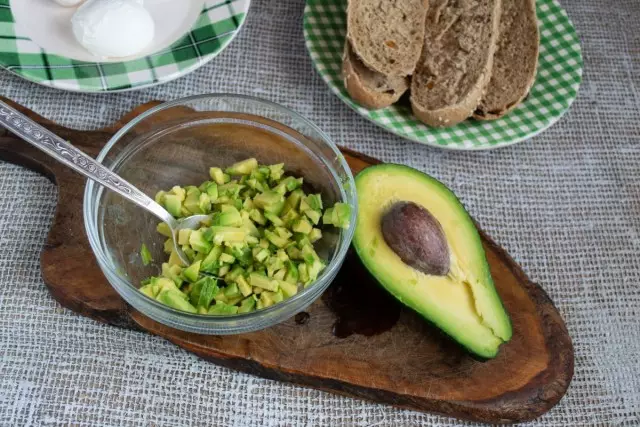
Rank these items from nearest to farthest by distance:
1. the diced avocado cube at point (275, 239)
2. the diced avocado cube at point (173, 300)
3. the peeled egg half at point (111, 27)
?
the diced avocado cube at point (173, 300) < the diced avocado cube at point (275, 239) < the peeled egg half at point (111, 27)

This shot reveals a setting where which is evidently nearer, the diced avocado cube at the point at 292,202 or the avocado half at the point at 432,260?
the avocado half at the point at 432,260

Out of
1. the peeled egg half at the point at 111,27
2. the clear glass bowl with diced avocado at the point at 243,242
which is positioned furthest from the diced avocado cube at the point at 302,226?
the peeled egg half at the point at 111,27

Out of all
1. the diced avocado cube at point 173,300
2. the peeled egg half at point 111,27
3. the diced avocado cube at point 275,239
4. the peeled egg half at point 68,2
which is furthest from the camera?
the peeled egg half at point 68,2

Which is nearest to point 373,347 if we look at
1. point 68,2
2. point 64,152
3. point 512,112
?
point 64,152

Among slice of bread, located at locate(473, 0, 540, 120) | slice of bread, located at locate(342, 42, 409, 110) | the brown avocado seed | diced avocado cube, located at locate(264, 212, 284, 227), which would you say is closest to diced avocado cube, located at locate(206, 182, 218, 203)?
diced avocado cube, located at locate(264, 212, 284, 227)

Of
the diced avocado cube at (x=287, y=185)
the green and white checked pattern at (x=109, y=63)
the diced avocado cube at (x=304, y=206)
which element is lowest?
the diced avocado cube at (x=304, y=206)

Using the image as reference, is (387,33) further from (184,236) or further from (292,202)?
(184,236)

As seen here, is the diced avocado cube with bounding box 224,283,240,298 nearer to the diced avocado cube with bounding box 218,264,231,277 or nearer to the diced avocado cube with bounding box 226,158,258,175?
the diced avocado cube with bounding box 218,264,231,277

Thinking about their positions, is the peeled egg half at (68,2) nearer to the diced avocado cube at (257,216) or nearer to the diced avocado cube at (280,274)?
the diced avocado cube at (257,216)
